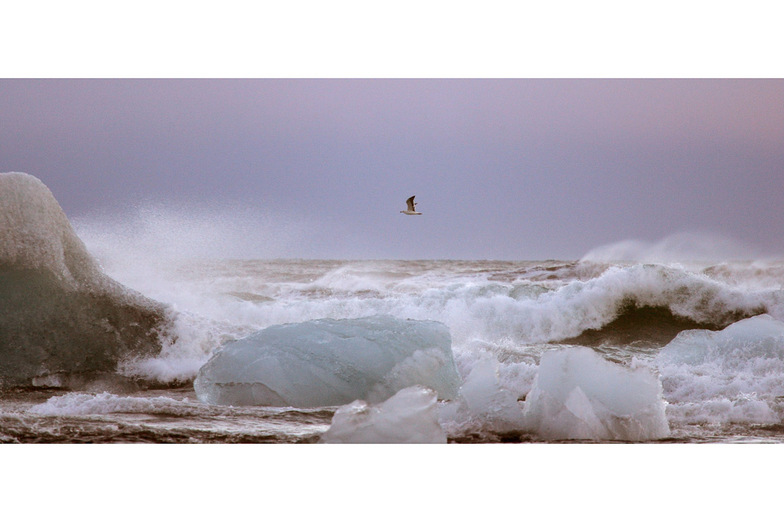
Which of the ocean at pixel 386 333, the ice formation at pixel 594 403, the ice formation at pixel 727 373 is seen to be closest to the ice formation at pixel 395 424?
the ocean at pixel 386 333

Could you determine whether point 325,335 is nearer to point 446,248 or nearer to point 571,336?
point 446,248

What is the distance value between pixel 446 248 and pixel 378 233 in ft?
1.45

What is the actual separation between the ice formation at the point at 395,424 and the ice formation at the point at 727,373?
4.63 ft

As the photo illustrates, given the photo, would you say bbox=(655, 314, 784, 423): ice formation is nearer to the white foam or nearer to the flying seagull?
the flying seagull

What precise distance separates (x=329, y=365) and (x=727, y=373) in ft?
7.94

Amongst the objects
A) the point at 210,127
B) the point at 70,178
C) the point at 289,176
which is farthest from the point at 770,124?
the point at 70,178

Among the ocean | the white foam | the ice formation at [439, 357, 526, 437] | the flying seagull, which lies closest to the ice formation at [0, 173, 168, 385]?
the ocean

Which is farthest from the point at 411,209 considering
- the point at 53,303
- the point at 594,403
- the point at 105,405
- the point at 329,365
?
the point at 53,303

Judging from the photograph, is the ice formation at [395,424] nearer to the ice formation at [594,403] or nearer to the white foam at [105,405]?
the ice formation at [594,403]

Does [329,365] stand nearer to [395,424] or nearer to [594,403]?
[395,424]

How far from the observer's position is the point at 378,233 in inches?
199

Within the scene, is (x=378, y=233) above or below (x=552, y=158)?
below

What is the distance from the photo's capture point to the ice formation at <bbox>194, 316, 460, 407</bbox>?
4.67 meters

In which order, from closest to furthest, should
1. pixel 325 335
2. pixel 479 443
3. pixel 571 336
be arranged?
pixel 479 443 < pixel 325 335 < pixel 571 336
